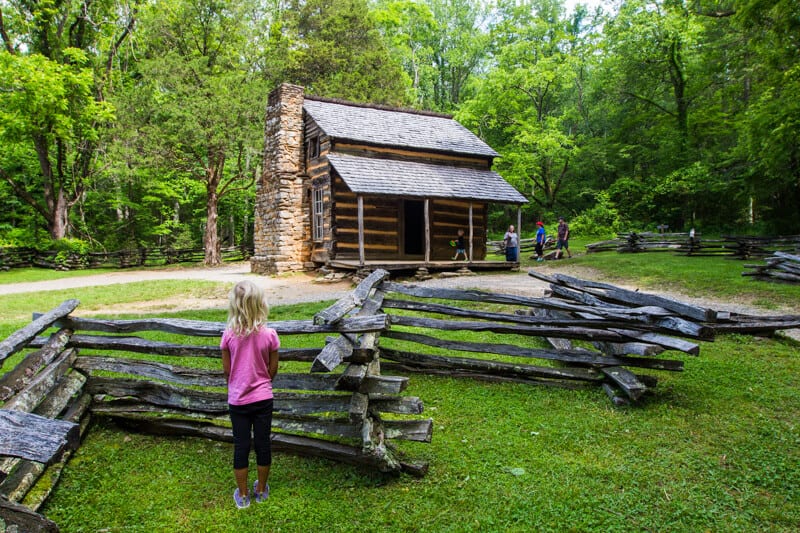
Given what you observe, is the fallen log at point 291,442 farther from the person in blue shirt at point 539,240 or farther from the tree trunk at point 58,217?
the tree trunk at point 58,217

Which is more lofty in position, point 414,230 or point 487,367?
point 414,230

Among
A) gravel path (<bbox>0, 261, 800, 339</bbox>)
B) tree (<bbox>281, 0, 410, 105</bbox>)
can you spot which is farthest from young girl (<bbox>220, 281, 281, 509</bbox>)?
tree (<bbox>281, 0, 410, 105</bbox>)

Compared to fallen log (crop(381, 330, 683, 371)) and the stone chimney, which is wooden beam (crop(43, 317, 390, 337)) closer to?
fallen log (crop(381, 330, 683, 371))

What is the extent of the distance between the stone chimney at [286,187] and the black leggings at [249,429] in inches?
605

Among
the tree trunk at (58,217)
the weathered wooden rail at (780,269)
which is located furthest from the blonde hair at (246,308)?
the tree trunk at (58,217)

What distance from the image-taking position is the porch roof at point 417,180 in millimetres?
14954

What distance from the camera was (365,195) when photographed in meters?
15.9

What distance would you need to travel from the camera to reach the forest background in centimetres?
2234

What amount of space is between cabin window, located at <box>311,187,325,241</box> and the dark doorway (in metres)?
3.78

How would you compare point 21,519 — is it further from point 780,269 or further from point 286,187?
point 286,187

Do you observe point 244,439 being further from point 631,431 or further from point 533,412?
point 631,431

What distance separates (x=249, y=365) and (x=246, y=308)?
0.41m

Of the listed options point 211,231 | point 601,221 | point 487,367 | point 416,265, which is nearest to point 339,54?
point 211,231

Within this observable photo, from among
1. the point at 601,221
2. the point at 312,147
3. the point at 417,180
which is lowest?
the point at 601,221
